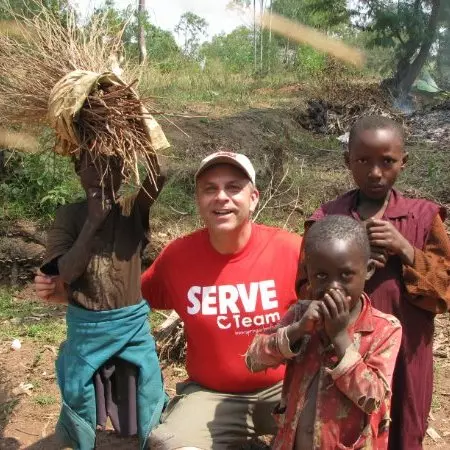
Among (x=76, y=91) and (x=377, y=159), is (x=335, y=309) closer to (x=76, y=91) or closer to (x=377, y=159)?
(x=377, y=159)

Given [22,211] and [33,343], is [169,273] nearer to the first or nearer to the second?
[33,343]

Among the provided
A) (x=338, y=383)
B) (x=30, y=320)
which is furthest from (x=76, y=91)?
(x=30, y=320)

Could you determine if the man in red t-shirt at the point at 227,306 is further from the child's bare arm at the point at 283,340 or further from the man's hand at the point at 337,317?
the man's hand at the point at 337,317

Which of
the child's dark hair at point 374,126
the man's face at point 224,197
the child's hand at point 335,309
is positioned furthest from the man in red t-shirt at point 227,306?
the child's hand at point 335,309

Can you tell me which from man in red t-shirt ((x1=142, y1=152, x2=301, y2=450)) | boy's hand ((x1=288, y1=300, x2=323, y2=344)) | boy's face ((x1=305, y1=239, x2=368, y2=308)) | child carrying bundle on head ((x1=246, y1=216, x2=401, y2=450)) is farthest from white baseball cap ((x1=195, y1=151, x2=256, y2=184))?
boy's hand ((x1=288, y1=300, x2=323, y2=344))

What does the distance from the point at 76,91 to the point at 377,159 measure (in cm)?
120

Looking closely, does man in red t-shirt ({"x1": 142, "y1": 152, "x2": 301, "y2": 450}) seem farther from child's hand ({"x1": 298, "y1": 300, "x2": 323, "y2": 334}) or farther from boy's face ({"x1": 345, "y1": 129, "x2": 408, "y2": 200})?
child's hand ({"x1": 298, "y1": 300, "x2": 323, "y2": 334})

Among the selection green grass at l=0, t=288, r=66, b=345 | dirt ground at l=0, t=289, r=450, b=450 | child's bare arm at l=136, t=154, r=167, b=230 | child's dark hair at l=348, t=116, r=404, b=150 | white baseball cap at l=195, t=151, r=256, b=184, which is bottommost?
dirt ground at l=0, t=289, r=450, b=450

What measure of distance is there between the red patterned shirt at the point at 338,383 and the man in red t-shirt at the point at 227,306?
1.35 feet

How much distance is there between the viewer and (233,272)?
2574mm

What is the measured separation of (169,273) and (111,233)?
0.31m

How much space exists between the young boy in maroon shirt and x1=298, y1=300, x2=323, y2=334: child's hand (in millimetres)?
379

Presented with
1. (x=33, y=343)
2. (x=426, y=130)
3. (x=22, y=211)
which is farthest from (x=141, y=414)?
(x=426, y=130)

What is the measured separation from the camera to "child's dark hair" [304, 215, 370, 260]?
76.0 inches
